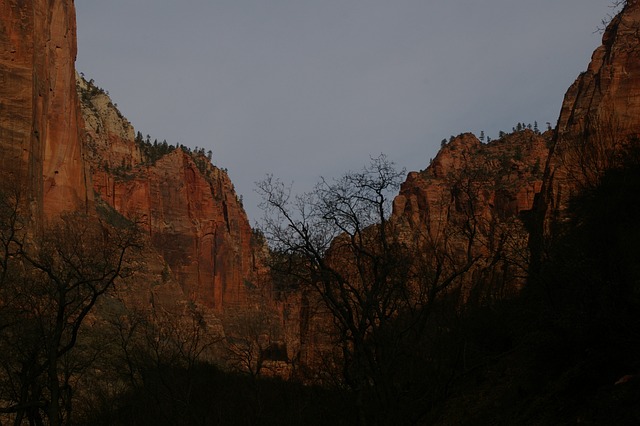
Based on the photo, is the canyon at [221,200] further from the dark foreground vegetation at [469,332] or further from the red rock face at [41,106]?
the dark foreground vegetation at [469,332]

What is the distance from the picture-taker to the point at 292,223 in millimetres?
17750

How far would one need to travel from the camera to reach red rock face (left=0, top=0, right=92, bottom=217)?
68375 millimetres

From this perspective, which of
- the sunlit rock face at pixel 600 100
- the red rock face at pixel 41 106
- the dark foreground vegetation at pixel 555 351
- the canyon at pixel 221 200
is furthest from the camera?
the red rock face at pixel 41 106

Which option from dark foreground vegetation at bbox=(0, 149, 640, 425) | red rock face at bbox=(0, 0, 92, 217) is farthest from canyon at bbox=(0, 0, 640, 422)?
dark foreground vegetation at bbox=(0, 149, 640, 425)

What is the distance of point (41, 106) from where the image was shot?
7750 cm

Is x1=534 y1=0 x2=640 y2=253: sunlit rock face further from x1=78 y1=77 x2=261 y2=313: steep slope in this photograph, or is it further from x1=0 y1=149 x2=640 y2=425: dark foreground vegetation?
x1=78 y1=77 x2=261 y2=313: steep slope

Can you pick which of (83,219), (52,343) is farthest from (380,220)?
(83,219)

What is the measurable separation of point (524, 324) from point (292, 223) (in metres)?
11.8

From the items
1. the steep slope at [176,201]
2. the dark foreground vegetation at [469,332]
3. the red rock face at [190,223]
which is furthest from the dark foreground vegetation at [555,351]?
the steep slope at [176,201]

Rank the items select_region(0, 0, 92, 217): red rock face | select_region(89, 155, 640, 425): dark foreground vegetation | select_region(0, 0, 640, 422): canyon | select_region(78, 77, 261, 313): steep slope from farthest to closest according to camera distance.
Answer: select_region(78, 77, 261, 313): steep slope → select_region(0, 0, 92, 217): red rock face → select_region(0, 0, 640, 422): canyon → select_region(89, 155, 640, 425): dark foreground vegetation

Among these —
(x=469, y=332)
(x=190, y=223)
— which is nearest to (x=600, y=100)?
(x=469, y=332)

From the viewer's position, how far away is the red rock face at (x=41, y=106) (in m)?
68.4

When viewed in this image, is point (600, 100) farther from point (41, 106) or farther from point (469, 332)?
point (41, 106)

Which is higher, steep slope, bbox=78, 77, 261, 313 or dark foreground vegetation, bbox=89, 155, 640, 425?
steep slope, bbox=78, 77, 261, 313
